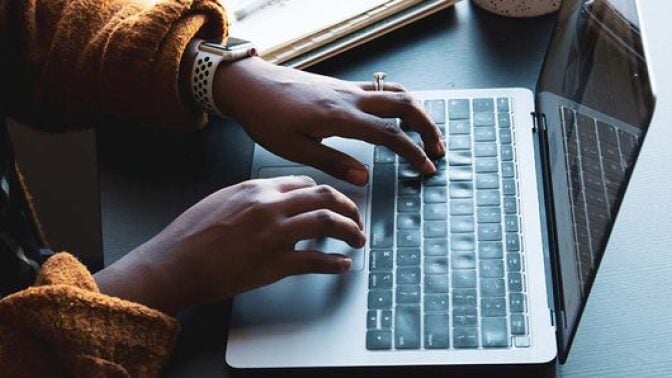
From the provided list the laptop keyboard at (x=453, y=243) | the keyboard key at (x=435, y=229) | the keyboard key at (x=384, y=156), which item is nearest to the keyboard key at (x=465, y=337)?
the laptop keyboard at (x=453, y=243)

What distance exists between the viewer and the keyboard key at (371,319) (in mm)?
757

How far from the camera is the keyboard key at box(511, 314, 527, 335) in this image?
74 cm

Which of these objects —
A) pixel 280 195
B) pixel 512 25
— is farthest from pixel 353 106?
pixel 512 25

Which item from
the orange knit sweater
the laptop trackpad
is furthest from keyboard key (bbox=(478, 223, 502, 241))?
the orange knit sweater

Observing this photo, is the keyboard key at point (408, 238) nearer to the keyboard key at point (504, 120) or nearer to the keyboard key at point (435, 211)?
the keyboard key at point (435, 211)

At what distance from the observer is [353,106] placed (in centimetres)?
90

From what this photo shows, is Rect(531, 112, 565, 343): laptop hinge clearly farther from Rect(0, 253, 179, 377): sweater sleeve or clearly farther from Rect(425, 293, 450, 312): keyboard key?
Rect(0, 253, 179, 377): sweater sleeve

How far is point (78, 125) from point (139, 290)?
27 cm

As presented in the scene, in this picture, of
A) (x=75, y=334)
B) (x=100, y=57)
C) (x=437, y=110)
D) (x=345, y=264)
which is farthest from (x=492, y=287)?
(x=100, y=57)

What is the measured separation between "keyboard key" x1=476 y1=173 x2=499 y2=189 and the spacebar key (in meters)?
0.08

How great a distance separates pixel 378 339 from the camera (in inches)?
29.4

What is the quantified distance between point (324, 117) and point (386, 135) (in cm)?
6

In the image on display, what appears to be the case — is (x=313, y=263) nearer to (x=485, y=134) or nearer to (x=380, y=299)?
(x=380, y=299)

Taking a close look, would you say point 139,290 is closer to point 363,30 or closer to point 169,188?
point 169,188
